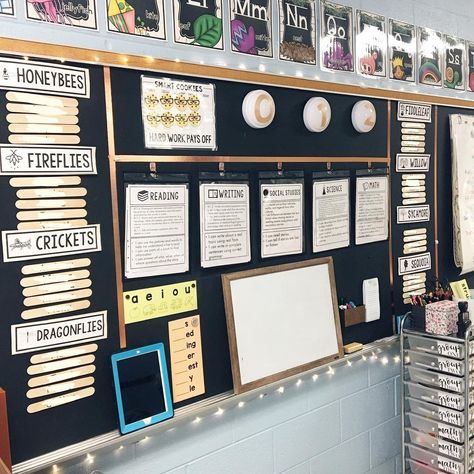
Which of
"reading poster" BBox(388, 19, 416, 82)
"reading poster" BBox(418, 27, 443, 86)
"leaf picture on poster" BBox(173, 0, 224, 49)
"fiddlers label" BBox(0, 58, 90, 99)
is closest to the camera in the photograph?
"fiddlers label" BBox(0, 58, 90, 99)

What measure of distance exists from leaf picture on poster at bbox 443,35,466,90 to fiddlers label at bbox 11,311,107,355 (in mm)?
1961

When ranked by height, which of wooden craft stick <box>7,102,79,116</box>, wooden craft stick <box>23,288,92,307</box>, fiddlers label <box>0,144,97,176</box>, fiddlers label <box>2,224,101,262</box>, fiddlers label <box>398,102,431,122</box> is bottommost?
wooden craft stick <box>23,288,92,307</box>

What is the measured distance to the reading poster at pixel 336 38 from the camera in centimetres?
192

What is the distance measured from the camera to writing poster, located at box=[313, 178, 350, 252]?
191cm

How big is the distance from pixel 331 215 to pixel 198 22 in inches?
33.0

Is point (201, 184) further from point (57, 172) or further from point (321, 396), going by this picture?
point (321, 396)

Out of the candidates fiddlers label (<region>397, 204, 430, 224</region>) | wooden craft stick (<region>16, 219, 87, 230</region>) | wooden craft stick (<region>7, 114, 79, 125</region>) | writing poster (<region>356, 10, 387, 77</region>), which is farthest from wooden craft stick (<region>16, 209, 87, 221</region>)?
fiddlers label (<region>397, 204, 430, 224</region>)

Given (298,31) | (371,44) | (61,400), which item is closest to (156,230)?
(61,400)

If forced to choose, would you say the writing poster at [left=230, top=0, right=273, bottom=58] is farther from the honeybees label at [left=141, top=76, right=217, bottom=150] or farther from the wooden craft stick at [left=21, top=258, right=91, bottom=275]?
the wooden craft stick at [left=21, top=258, right=91, bottom=275]

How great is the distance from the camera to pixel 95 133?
4.51ft

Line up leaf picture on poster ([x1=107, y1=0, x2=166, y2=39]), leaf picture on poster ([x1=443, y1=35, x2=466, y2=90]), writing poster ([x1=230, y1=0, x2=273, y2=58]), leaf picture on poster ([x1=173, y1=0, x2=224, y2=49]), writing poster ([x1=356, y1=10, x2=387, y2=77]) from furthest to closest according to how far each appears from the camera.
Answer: leaf picture on poster ([x1=443, y1=35, x2=466, y2=90]) → writing poster ([x1=356, y1=10, x2=387, y2=77]) → writing poster ([x1=230, y1=0, x2=273, y2=58]) → leaf picture on poster ([x1=173, y1=0, x2=224, y2=49]) → leaf picture on poster ([x1=107, y1=0, x2=166, y2=39])

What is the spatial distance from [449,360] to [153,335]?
1195 millimetres

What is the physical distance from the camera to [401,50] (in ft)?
7.27

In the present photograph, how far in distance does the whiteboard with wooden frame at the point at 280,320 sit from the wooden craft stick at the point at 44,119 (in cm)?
66
